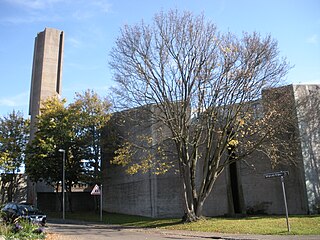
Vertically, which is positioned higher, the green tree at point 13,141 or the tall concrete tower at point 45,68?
the tall concrete tower at point 45,68

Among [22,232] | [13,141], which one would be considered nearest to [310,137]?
[22,232]

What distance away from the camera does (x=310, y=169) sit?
82.6 feet

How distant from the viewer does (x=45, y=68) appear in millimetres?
47031

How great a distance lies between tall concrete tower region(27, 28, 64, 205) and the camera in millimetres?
46281

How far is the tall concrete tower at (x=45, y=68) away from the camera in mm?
46281

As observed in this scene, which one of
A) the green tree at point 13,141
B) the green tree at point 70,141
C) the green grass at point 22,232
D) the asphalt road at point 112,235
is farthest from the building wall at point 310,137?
the green tree at point 13,141

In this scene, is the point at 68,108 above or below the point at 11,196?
above

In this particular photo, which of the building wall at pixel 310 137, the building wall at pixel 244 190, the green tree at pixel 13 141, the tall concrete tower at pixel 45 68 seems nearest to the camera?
the building wall at pixel 310 137

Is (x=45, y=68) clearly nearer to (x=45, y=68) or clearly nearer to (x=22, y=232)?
(x=45, y=68)

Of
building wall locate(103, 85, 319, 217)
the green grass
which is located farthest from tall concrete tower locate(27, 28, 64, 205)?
the green grass

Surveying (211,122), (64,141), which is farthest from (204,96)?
(64,141)

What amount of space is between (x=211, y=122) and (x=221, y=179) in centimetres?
848

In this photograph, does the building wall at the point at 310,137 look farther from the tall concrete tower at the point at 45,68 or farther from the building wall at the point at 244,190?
the tall concrete tower at the point at 45,68

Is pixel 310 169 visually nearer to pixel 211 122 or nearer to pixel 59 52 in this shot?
pixel 211 122
